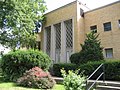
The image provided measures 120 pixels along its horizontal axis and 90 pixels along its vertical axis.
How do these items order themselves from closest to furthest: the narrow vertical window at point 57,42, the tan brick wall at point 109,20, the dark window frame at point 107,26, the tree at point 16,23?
the tan brick wall at point 109,20 → the dark window frame at point 107,26 → the tree at point 16,23 → the narrow vertical window at point 57,42

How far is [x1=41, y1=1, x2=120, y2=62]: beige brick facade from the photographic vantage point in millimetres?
22250

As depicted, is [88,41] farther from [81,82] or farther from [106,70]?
[81,82]

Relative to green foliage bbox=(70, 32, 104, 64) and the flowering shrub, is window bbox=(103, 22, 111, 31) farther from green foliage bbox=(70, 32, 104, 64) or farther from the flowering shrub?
the flowering shrub

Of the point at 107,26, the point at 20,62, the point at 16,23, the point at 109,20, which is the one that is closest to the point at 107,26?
the point at 107,26

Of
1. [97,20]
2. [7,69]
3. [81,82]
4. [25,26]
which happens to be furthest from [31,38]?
[81,82]

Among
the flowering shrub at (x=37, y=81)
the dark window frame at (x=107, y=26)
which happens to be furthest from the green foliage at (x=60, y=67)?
the dark window frame at (x=107, y=26)

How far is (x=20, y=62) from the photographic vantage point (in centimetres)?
1617

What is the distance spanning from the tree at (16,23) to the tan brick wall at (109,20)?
27.6 ft

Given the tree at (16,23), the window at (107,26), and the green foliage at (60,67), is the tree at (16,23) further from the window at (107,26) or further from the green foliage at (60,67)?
the window at (107,26)

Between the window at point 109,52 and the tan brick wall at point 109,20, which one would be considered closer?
the tan brick wall at point 109,20

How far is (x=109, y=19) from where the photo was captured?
23062mm

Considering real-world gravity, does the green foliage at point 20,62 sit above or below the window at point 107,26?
below

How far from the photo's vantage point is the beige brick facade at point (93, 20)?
2225 centimetres

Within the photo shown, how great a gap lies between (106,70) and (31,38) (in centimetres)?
1479
